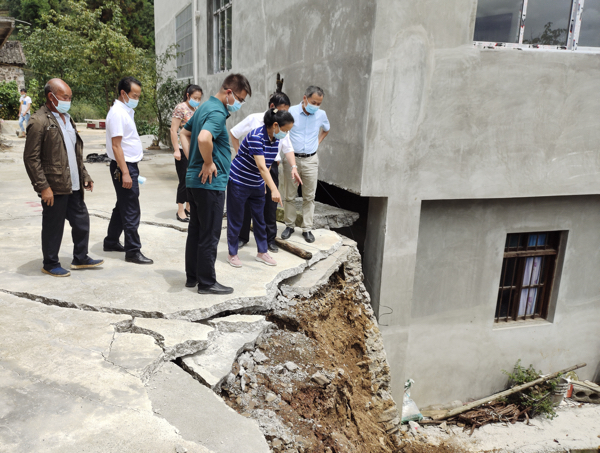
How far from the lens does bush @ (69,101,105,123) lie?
27438mm

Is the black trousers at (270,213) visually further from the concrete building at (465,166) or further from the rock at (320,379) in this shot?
the rock at (320,379)

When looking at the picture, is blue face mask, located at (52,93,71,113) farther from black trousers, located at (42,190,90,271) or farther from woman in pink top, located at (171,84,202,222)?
woman in pink top, located at (171,84,202,222)

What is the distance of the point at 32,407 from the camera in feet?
8.18

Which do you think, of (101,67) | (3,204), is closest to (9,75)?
(101,67)

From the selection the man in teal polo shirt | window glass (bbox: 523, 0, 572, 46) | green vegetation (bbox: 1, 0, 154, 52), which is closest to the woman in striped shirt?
the man in teal polo shirt

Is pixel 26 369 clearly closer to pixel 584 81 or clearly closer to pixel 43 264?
pixel 43 264

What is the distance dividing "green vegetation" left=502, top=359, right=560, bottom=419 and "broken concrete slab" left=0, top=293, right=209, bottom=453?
22.0ft

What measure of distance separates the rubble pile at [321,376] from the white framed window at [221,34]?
7.27 m

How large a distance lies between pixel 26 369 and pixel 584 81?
7.31 meters

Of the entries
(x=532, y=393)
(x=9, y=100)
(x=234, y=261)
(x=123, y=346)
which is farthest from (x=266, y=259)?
(x=9, y=100)

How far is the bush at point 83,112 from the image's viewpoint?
2744 cm

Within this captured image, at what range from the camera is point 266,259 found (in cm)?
489

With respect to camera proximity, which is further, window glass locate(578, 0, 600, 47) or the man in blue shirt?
window glass locate(578, 0, 600, 47)

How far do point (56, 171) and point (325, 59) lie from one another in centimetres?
418
